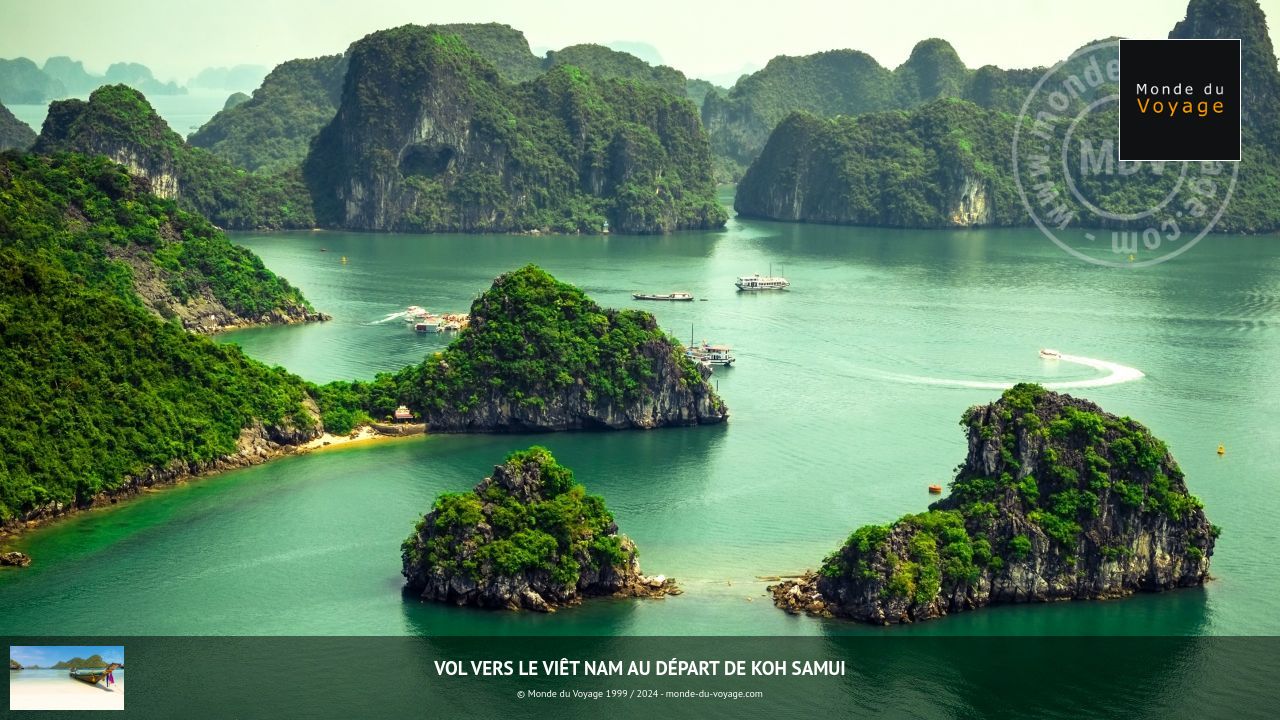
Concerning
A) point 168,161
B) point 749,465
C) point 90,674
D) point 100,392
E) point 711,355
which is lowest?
point 90,674

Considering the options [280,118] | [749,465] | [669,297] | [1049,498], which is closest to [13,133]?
[280,118]

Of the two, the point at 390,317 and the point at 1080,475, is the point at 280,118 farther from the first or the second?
the point at 1080,475

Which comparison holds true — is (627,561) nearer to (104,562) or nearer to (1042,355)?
(104,562)

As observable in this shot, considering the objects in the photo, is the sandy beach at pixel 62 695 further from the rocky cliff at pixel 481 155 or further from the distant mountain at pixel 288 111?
the distant mountain at pixel 288 111

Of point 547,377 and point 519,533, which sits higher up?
point 547,377

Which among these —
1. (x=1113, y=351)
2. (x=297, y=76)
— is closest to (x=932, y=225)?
(x=1113, y=351)

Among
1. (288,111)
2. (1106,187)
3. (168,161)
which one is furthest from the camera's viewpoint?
(288,111)
